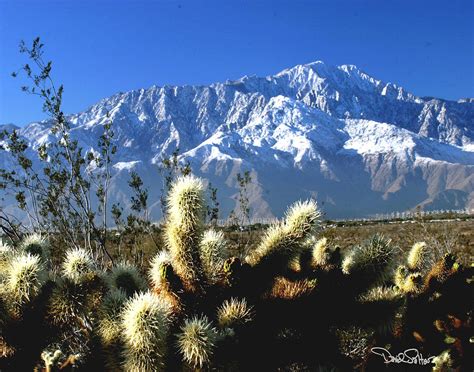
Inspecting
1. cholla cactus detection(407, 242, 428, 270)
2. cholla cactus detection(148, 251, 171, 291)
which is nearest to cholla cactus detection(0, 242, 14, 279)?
cholla cactus detection(148, 251, 171, 291)

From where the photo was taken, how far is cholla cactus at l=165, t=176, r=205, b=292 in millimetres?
3146

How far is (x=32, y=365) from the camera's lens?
2670mm

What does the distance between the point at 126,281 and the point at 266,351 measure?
1147 millimetres

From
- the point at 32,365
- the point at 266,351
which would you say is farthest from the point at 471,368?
the point at 32,365

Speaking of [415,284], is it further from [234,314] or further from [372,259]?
[234,314]

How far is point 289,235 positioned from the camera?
3.46 meters

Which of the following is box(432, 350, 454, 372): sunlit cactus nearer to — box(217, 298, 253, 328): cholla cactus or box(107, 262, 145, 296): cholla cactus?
box(217, 298, 253, 328): cholla cactus

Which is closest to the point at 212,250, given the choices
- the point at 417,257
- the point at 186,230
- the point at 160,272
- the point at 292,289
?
the point at 186,230

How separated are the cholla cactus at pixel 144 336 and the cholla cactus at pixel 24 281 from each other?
0.67m

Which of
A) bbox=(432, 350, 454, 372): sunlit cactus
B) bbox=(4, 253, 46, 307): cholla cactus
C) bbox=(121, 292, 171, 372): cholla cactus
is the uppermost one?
bbox=(4, 253, 46, 307): cholla cactus

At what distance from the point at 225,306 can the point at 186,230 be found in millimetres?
607

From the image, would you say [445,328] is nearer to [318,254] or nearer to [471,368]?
[471,368]

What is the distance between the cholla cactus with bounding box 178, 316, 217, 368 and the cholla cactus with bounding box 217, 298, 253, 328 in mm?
168

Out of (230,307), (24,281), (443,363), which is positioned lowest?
(443,363)
